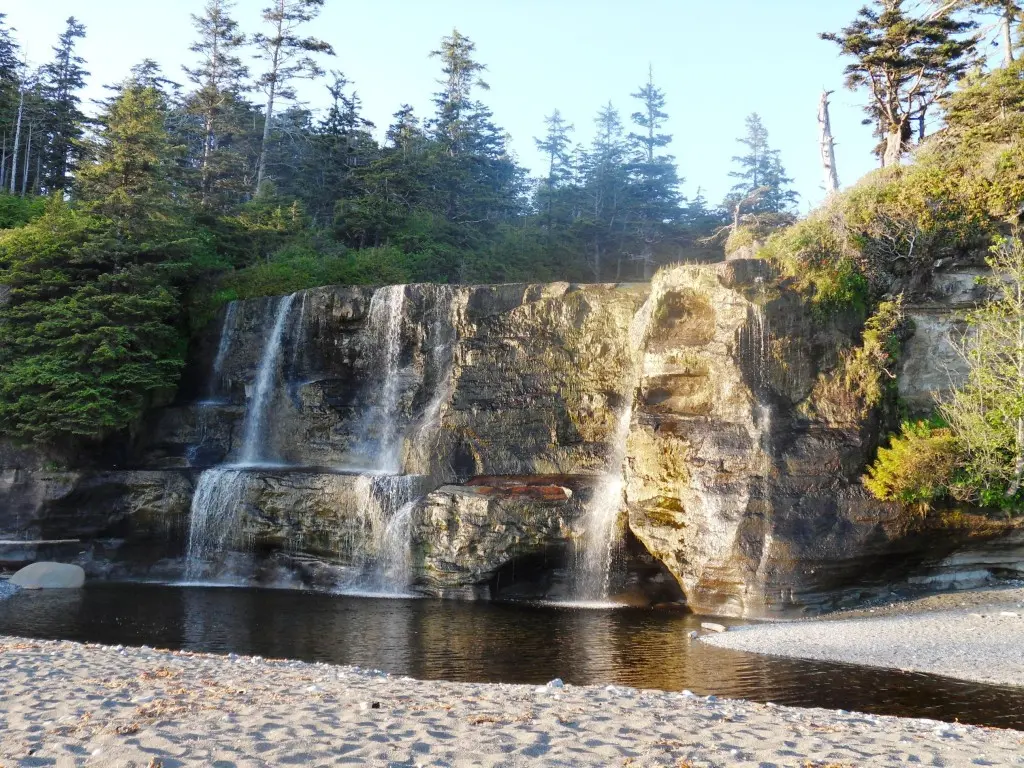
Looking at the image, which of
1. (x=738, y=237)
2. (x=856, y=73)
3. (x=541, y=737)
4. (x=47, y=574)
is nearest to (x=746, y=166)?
(x=856, y=73)

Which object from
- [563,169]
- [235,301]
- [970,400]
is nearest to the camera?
[970,400]

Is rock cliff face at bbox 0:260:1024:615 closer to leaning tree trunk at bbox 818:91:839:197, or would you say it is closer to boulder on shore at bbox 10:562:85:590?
boulder on shore at bbox 10:562:85:590

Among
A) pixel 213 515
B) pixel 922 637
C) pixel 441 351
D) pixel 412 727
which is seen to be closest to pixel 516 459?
pixel 441 351

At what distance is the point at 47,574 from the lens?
19.2 m

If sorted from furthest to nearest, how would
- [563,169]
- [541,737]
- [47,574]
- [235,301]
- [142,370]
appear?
[563,169], [235,301], [142,370], [47,574], [541,737]

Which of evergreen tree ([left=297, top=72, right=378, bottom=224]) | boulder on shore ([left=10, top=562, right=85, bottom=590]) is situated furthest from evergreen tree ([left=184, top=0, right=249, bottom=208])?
boulder on shore ([left=10, top=562, right=85, bottom=590])

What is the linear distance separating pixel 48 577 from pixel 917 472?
19.8 meters

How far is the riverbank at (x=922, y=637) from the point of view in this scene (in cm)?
1166

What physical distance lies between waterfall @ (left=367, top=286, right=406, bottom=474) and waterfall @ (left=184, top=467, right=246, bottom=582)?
394 centimetres

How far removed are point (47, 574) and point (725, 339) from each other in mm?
16926

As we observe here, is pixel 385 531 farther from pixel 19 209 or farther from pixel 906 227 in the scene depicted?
pixel 19 209

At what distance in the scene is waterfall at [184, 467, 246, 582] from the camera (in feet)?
68.7

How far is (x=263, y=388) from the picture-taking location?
24.5 m

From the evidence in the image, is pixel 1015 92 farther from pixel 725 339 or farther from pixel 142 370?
pixel 142 370
